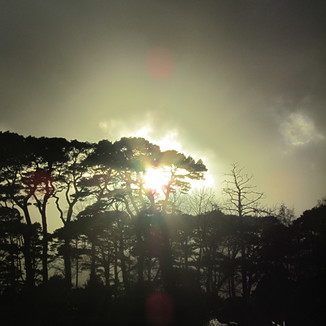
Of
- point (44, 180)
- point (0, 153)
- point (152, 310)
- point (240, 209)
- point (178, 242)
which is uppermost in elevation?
point (0, 153)

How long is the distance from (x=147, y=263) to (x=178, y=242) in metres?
4.66

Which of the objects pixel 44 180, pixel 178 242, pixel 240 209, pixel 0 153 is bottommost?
pixel 178 242

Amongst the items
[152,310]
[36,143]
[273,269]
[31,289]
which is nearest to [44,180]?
[36,143]

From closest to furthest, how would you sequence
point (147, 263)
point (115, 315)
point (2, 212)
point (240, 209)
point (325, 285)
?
point (115, 315)
point (325, 285)
point (240, 209)
point (2, 212)
point (147, 263)

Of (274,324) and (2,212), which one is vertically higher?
(2,212)

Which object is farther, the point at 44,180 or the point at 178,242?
the point at 178,242

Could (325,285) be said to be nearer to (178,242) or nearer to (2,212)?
(178,242)

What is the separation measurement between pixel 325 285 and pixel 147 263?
20.6 metres

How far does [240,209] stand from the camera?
2120 cm

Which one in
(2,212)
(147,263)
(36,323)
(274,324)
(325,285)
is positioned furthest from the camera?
(147,263)

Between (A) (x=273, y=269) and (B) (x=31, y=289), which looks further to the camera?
(A) (x=273, y=269)

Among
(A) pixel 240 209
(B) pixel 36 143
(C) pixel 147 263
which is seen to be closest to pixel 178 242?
(C) pixel 147 263

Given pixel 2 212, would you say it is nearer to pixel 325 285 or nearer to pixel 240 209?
pixel 240 209

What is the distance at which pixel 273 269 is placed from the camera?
88.6 feet
